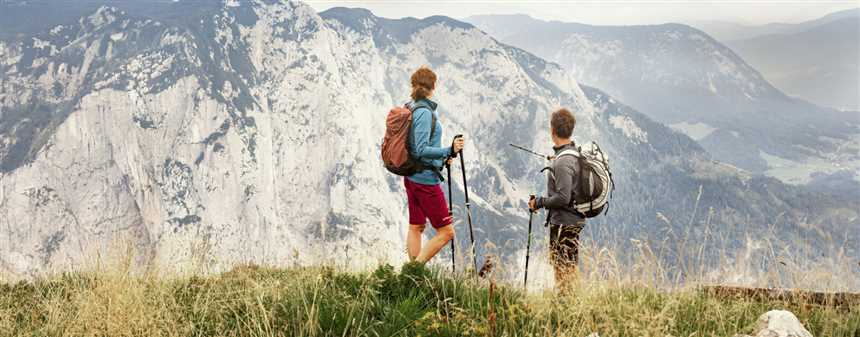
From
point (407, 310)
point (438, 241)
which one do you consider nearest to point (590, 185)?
point (438, 241)

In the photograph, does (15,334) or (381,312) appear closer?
(381,312)

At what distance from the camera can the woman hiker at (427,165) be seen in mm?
7020

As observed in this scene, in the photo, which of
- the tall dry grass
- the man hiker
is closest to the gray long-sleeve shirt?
the man hiker

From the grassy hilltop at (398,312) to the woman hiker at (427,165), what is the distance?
4.86 ft

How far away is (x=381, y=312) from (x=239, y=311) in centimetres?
135

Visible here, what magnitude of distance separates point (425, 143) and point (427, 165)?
0.29 metres

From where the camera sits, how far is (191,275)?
282 inches

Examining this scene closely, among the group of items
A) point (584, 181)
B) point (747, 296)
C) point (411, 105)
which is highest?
point (411, 105)

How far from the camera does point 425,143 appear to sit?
7.04 metres

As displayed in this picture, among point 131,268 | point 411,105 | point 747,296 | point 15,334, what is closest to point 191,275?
point 131,268

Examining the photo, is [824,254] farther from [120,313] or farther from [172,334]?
[120,313]

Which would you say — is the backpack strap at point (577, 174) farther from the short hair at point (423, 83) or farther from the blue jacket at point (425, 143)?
the short hair at point (423, 83)

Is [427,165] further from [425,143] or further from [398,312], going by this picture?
[398,312]

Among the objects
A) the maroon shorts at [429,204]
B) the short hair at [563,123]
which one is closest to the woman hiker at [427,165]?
the maroon shorts at [429,204]
